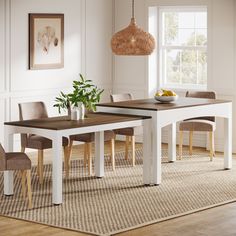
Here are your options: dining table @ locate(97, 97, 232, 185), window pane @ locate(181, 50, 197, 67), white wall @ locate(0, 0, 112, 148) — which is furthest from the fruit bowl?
window pane @ locate(181, 50, 197, 67)

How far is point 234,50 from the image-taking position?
1000 cm

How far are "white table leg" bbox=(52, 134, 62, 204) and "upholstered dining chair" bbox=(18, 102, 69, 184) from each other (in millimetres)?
1018

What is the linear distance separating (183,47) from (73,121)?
12.9ft

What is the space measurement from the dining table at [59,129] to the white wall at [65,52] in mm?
2030

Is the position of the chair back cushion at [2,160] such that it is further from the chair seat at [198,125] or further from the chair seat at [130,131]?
the chair seat at [198,125]

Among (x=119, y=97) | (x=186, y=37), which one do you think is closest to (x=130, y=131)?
(x=119, y=97)

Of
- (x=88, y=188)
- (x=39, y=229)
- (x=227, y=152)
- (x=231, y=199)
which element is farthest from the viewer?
(x=227, y=152)

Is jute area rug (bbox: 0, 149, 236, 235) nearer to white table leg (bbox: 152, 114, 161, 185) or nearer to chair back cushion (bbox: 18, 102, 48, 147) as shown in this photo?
white table leg (bbox: 152, 114, 161, 185)

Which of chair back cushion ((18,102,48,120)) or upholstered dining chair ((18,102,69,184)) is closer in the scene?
upholstered dining chair ((18,102,69,184))

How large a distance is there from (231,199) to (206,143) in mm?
3274

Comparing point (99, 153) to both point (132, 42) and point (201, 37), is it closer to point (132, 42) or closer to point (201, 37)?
point (132, 42)

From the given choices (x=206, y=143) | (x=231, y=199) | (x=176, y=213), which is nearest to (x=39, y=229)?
(x=176, y=213)

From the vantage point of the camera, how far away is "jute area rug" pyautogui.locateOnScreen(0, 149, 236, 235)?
253 inches

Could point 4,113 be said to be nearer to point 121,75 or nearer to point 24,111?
point 24,111
